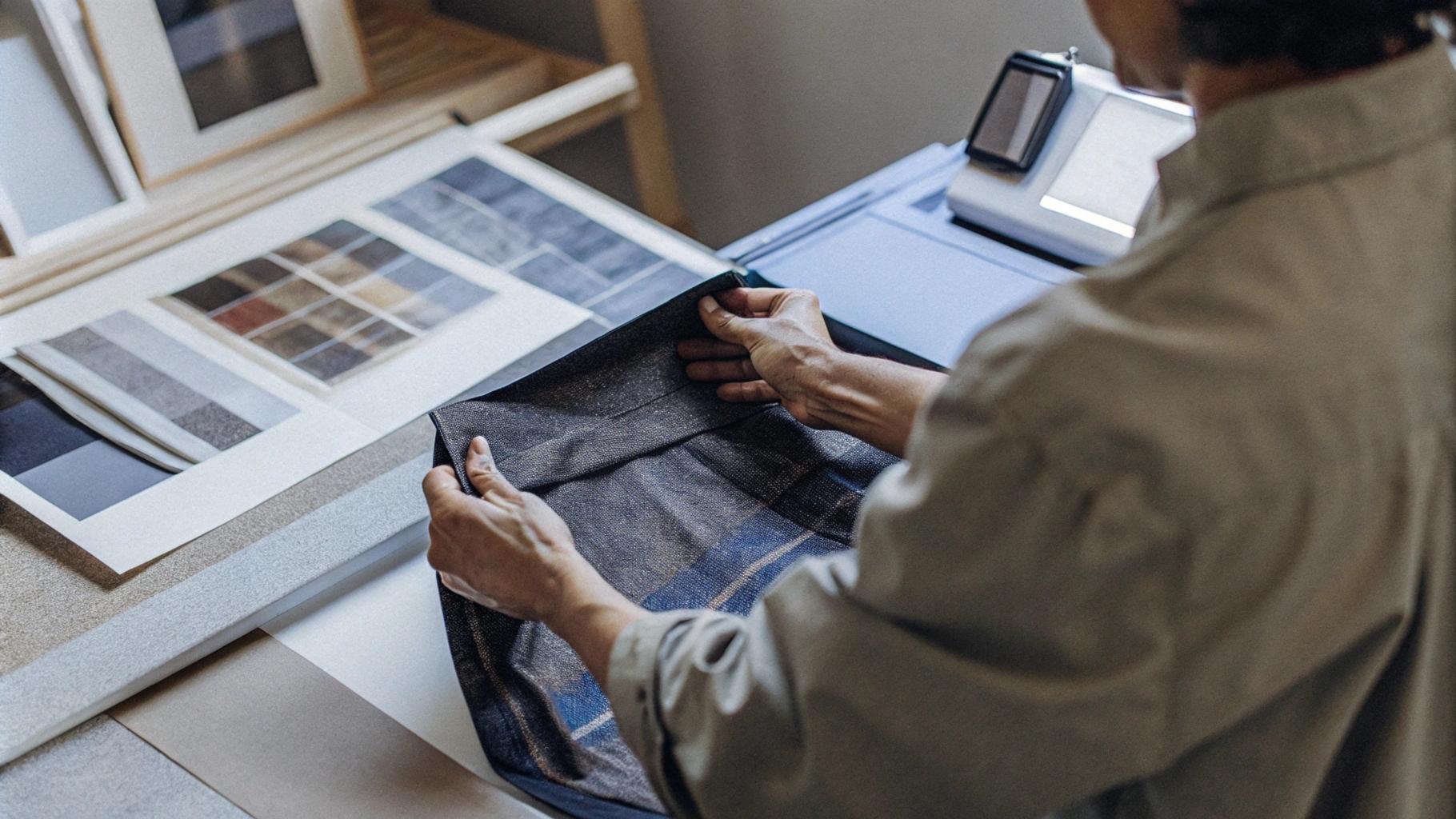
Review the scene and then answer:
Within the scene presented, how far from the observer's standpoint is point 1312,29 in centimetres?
40

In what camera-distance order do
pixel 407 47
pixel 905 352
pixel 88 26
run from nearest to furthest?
pixel 905 352, pixel 88 26, pixel 407 47

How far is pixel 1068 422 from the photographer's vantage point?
0.38 meters

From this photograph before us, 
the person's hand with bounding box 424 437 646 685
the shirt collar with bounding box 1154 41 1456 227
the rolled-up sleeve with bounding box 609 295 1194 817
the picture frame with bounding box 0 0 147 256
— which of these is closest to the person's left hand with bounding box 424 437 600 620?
the person's hand with bounding box 424 437 646 685

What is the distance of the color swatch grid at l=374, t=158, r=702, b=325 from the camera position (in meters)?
0.98

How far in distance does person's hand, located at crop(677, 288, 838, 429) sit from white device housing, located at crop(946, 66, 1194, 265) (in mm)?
205

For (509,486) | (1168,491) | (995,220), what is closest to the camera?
(1168,491)

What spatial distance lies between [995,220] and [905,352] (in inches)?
7.0

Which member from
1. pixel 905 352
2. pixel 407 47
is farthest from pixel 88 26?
pixel 905 352

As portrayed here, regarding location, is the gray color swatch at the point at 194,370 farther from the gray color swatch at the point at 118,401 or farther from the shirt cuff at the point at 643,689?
the shirt cuff at the point at 643,689

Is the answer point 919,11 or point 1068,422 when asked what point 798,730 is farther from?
point 919,11

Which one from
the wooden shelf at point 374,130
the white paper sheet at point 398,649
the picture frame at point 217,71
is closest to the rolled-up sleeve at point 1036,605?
the white paper sheet at point 398,649

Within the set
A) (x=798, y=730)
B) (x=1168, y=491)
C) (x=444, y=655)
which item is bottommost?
(x=444, y=655)

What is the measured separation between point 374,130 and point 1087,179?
74cm

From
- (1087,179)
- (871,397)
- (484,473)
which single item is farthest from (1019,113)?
(484,473)
